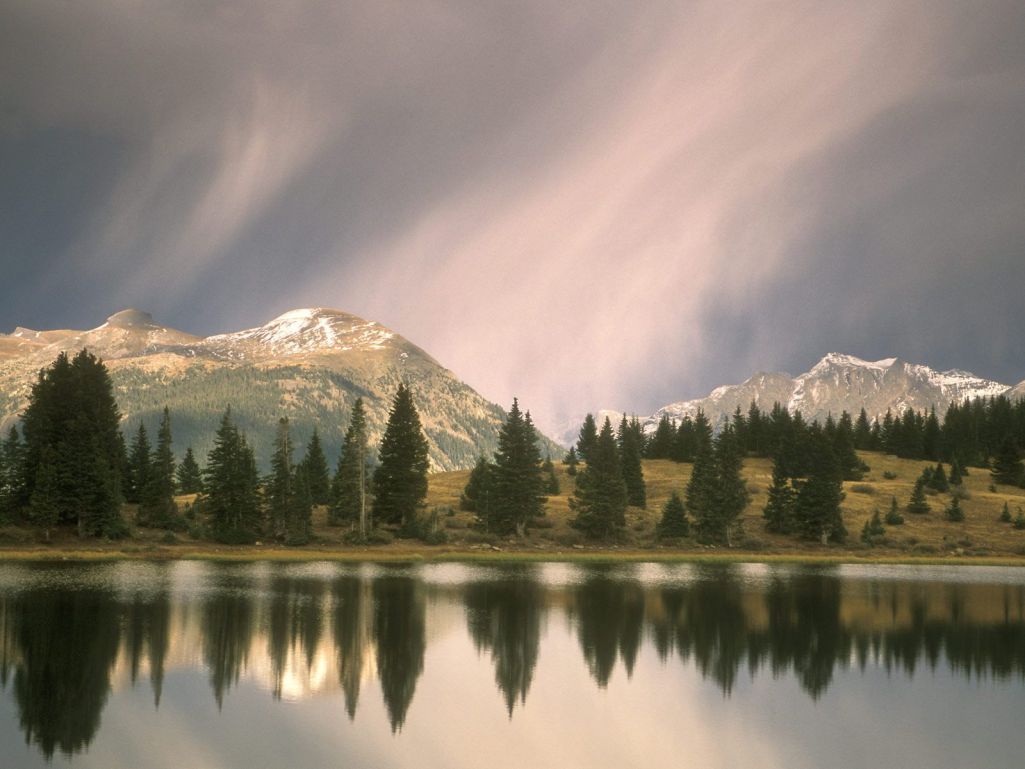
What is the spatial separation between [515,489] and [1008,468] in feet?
344

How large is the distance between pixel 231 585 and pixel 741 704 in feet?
128

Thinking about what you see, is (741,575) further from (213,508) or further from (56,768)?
(56,768)

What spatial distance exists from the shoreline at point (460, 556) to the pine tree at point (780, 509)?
9.61m

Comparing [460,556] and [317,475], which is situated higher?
[317,475]

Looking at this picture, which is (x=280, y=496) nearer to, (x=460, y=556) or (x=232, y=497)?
(x=232, y=497)

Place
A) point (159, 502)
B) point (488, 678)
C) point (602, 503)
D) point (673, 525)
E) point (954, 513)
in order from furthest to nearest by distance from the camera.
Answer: point (954, 513)
point (673, 525)
point (602, 503)
point (159, 502)
point (488, 678)

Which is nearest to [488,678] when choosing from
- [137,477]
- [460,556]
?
[460,556]

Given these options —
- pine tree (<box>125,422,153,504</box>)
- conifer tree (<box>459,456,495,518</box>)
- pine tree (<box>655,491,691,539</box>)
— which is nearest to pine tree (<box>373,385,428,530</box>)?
conifer tree (<box>459,456,495,518</box>)

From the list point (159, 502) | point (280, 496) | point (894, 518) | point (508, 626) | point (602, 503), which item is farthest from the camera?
point (894, 518)

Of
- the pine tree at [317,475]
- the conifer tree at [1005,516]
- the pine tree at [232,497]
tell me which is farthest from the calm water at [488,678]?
the conifer tree at [1005,516]

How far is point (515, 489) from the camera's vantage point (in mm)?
108062

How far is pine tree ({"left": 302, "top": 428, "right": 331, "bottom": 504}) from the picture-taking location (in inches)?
4478

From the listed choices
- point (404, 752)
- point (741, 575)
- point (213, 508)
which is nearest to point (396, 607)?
point (404, 752)

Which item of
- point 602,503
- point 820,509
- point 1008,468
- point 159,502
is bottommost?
point 820,509
